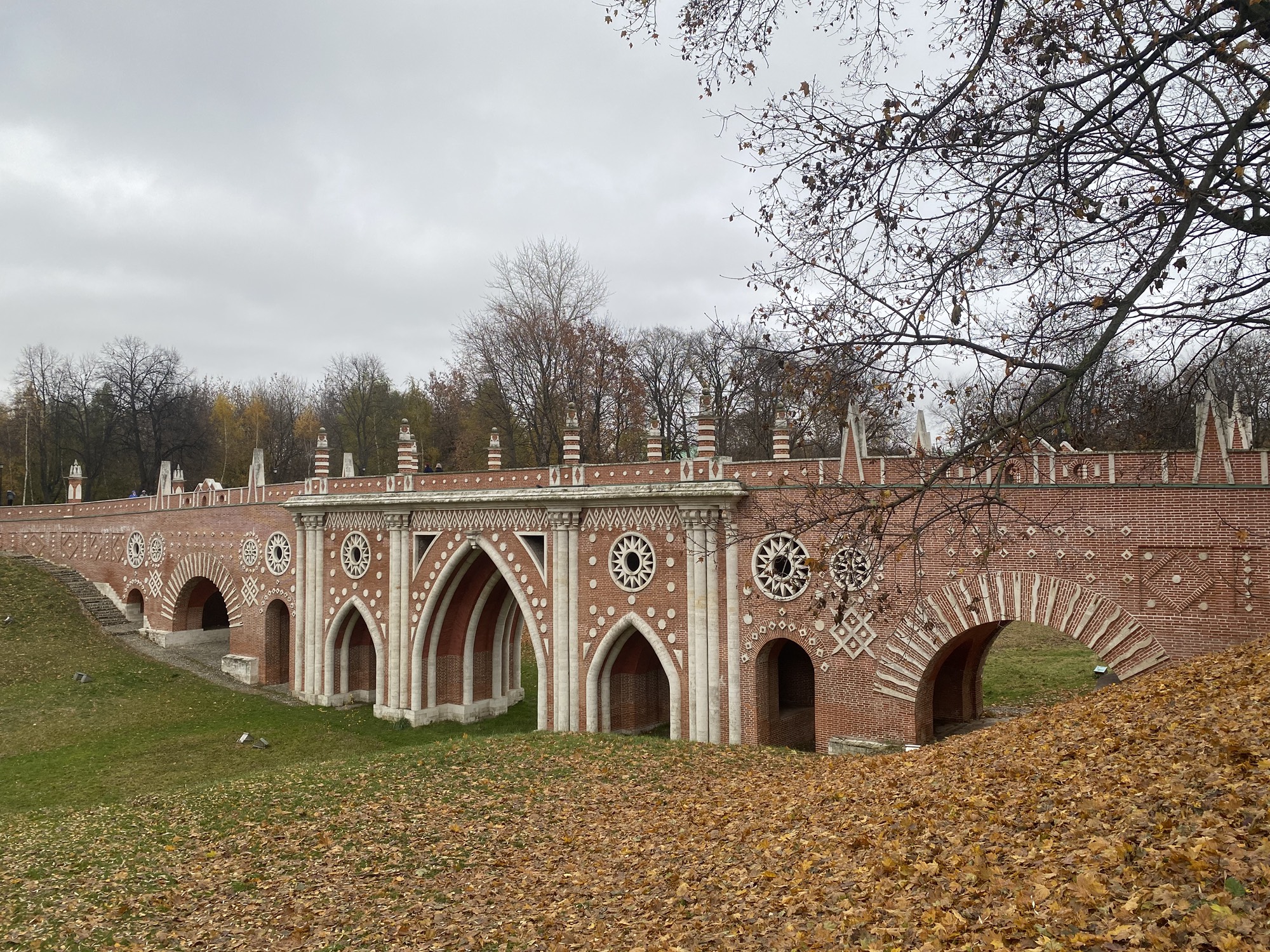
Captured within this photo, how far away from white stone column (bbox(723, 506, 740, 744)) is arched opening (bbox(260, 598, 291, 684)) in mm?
16159

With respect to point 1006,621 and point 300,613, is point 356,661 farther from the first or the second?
point 1006,621

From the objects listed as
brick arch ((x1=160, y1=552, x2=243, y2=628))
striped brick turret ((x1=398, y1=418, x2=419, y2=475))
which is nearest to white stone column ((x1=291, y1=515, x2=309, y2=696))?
brick arch ((x1=160, y1=552, x2=243, y2=628))

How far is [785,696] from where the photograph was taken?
20.4 metres

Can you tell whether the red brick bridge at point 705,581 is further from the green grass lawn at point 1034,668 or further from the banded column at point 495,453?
the green grass lawn at point 1034,668

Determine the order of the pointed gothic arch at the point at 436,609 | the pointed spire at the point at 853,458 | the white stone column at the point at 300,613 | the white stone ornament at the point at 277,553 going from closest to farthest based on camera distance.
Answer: the pointed spire at the point at 853,458
the pointed gothic arch at the point at 436,609
the white stone column at the point at 300,613
the white stone ornament at the point at 277,553

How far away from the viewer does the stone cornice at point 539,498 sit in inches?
667

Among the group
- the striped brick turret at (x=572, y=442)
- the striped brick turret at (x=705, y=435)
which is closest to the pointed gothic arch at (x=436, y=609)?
the striped brick turret at (x=572, y=442)

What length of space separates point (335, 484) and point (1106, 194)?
2229 centimetres

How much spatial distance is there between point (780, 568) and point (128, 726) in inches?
699

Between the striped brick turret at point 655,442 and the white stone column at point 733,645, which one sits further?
the striped brick turret at point 655,442

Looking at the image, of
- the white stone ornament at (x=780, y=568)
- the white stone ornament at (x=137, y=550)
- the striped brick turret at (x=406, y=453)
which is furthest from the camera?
the white stone ornament at (x=137, y=550)

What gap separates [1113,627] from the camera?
13.0 meters

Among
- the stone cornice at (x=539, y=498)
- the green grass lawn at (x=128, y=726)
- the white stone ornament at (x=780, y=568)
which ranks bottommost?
the green grass lawn at (x=128, y=726)

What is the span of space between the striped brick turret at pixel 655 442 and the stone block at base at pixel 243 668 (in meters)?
15.9
